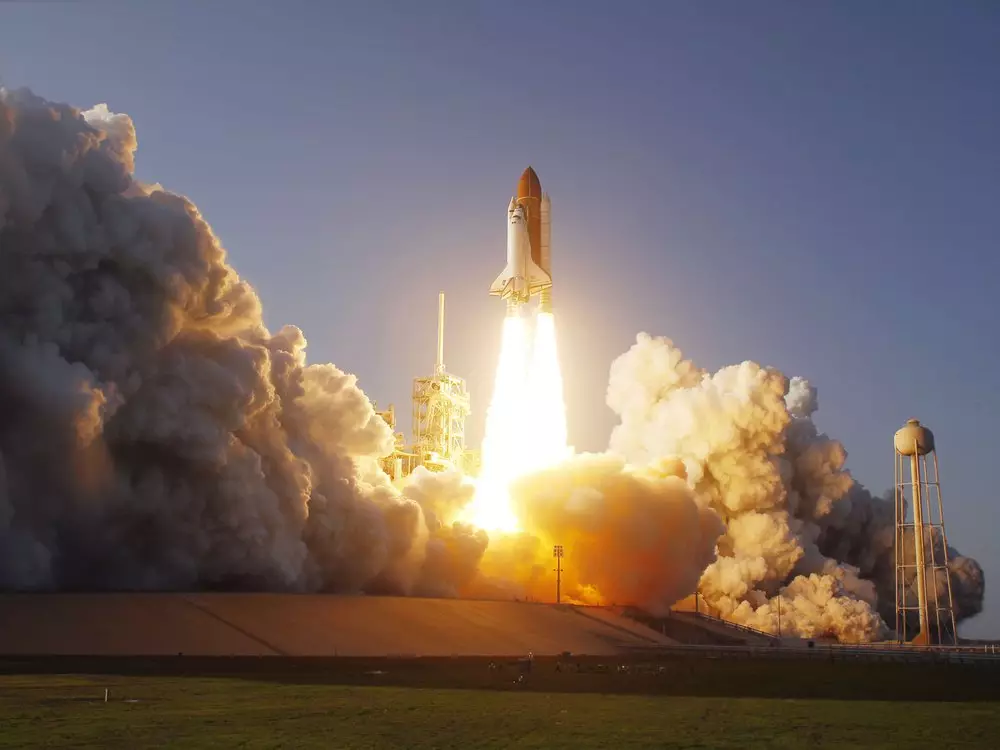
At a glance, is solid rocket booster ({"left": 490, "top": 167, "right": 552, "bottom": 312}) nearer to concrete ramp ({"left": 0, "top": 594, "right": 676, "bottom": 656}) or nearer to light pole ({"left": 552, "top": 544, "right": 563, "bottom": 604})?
light pole ({"left": 552, "top": 544, "right": 563, "bottom": 604})

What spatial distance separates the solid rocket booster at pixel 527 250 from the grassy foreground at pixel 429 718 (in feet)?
160

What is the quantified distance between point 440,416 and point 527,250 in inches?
817

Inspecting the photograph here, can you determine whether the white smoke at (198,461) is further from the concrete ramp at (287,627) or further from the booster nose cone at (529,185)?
the booster nose cone at (529,185)

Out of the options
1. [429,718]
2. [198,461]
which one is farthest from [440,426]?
[429,718]

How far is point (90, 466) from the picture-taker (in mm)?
51031

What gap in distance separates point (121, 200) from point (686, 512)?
45.7 m

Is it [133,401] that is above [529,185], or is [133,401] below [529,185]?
below

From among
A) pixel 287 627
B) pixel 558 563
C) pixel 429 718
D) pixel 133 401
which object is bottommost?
pixel 429 718

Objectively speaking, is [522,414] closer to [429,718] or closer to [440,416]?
[440,416]

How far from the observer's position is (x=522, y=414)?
81.1 meters

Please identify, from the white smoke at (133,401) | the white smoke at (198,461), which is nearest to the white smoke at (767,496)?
the white smoke at (198,461)

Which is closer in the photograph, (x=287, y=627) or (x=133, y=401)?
(x=287, y=627)

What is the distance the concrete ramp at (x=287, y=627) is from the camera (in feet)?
145

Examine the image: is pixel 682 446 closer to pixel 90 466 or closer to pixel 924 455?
pixel 924 455
